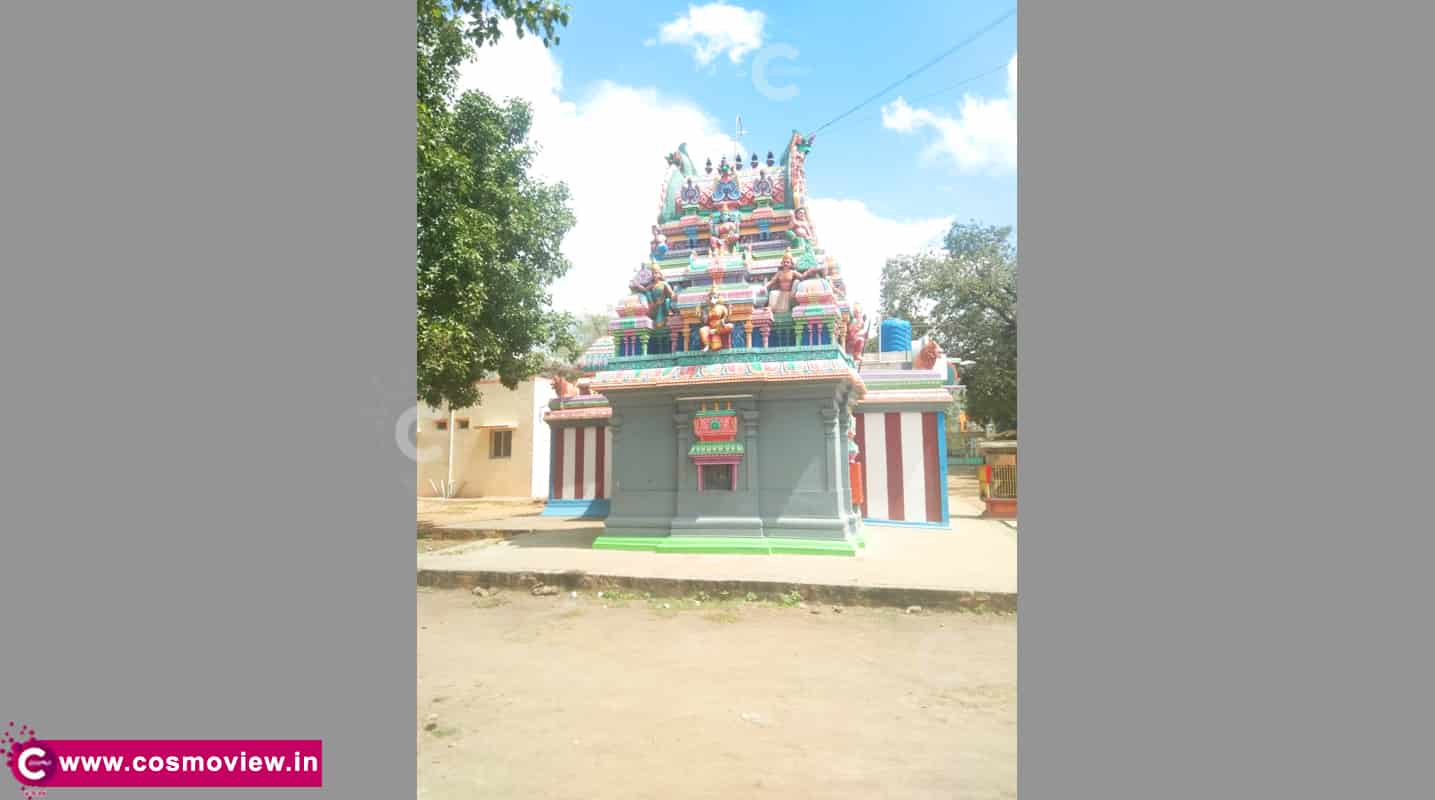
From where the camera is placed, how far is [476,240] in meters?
10.4

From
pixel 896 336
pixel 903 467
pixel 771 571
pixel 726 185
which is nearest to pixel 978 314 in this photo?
pixel 896 336

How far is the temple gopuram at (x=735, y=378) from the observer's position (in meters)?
10.2

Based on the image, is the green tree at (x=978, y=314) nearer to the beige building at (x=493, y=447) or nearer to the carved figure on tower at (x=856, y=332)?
the carved figure on tower at (x=856, y=332)

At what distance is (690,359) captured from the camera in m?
10.9

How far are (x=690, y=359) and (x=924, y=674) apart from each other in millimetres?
6730

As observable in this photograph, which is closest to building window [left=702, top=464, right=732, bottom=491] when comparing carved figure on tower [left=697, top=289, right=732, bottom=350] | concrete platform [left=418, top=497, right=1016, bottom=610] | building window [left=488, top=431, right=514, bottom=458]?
concrete platform [left=418, top=497, right=1016, bottom=610]

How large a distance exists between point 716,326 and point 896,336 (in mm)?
7918

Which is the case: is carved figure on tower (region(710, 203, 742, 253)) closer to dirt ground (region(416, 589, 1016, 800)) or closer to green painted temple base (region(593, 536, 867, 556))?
green painted temple base (region(593, 536, 867, 556))

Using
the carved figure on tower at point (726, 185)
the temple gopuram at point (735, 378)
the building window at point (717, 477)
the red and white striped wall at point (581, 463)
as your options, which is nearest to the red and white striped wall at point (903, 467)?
the temple gopuram at point (735, 378)

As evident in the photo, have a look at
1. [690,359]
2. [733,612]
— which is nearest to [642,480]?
[690,359]

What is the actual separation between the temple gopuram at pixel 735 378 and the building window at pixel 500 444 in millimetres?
14695

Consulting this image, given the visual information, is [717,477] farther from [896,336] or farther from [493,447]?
[493,447]
